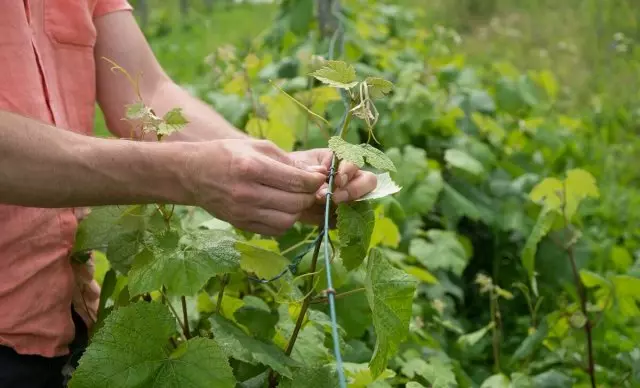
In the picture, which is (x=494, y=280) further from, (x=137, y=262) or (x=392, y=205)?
(x=137, y=262)

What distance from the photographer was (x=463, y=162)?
9.47 feet

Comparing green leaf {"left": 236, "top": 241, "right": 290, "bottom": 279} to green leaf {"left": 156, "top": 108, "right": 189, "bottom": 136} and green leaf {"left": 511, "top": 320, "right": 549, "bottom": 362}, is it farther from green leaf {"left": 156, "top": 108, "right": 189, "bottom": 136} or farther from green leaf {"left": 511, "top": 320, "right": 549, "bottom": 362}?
green leaf {"left": 511, "top": 320, "right": 549, "bottom": 362}

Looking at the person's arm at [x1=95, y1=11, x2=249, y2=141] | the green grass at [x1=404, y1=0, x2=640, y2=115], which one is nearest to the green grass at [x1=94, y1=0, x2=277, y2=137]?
the green grass at [x1=404, y1=0, x2=640, y2=115]

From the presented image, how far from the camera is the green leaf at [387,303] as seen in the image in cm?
117

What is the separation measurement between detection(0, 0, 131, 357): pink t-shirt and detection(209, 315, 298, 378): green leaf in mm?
293

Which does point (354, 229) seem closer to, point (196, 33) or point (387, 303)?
point (387, 303)

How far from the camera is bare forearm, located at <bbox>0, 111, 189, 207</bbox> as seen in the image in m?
1.09

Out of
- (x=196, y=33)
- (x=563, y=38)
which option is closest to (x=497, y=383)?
(x=563, y=38)

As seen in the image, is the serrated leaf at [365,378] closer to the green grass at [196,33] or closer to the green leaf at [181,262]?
the green leaf at [181,262]

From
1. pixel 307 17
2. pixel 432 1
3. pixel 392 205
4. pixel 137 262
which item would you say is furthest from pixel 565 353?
pixel 432 1

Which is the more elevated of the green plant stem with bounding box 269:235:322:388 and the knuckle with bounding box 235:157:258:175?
the knuckle with bounding box 235:157:258:175

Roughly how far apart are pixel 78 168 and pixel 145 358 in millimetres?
295

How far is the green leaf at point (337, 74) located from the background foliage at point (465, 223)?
25cm

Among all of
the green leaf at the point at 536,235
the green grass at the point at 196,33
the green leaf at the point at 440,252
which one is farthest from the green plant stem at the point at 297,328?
the green grass at the point at 196,33
